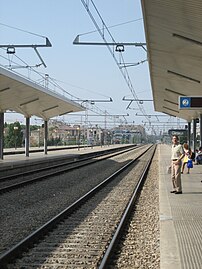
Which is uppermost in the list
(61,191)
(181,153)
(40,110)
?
(40,110)

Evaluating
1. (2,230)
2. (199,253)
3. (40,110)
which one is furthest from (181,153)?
(40,110)

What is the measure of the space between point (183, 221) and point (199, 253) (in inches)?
99.8

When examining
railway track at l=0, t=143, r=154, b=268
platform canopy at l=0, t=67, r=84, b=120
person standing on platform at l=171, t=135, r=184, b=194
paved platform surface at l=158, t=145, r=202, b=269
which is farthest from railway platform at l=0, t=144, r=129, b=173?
paved platform surface at l=158, t=145, r=202, b=269

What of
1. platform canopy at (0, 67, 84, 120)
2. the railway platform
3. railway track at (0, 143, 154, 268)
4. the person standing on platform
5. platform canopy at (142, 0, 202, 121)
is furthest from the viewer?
the railway platform

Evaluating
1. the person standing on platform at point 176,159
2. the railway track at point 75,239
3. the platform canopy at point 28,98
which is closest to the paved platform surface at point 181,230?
the person standing on platform at point 176,159

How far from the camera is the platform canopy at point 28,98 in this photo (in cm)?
2424

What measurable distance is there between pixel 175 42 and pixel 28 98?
17.9 meters

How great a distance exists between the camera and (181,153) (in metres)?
12.9

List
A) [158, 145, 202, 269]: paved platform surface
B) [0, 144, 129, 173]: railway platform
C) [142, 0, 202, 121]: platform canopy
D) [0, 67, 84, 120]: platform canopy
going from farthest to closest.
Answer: [0, 144, 129, 173]: railway platform, [0, 67, 84, 120]: platform canopy, [142, 0, 202, 121]: platform canopy, [158, 145, 202, 269]: paved platform surface

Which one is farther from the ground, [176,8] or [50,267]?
[176,8]

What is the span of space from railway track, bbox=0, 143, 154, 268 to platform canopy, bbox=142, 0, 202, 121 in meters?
4.82

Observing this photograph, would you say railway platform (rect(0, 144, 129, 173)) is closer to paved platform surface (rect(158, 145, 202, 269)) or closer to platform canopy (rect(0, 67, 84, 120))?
platform canopy (rect(0, 67, 84, 120))

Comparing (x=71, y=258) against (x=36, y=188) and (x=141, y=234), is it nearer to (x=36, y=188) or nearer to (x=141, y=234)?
(x=141, y=234)

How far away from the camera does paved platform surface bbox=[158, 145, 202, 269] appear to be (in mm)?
5871
